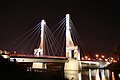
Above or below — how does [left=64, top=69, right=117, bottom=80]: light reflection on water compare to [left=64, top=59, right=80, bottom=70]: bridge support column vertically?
below

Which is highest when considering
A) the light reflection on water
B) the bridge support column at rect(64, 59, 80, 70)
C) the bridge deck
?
the bridge deck

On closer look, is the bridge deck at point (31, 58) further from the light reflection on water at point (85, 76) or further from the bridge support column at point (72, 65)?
the light reflection on water at point (85, 76)

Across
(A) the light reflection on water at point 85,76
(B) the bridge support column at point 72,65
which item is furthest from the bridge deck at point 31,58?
(A) the light reflection on water at point 85,76

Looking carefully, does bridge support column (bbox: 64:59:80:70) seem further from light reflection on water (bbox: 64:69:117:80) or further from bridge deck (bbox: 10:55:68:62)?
light reflection on water (bbox: 64:69:117:80)

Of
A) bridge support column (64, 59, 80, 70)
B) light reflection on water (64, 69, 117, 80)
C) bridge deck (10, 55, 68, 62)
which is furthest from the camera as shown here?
bridge support column (64, 59, 80, 70)

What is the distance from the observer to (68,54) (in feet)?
195

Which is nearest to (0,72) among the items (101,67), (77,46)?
(77,46)

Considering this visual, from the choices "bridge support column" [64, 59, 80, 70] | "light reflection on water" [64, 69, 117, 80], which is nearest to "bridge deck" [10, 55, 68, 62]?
"bridge support column" [64, 59, 80, 70]

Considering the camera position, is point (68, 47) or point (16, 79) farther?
point (68, 47)

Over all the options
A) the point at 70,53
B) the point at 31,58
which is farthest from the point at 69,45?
the point at 31,58

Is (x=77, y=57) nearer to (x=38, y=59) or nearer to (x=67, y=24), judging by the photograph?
(x=67, y=24)

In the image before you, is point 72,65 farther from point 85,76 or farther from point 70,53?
point 85,76

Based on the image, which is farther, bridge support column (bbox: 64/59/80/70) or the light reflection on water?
bridge support column (bbox: 64/59/80/70)

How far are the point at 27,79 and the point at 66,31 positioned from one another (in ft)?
118
